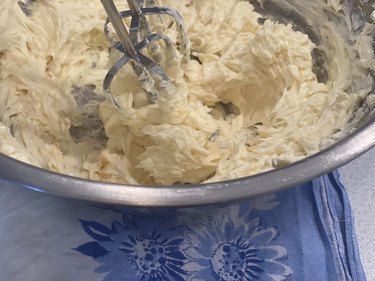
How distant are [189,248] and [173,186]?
0.90ft

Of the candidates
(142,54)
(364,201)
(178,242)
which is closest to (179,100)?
(142,54)

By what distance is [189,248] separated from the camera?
2.72ft

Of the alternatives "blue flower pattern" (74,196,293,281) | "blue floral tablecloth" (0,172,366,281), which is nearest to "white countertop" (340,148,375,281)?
"blue floral tablecloth" (0,172,366,281)

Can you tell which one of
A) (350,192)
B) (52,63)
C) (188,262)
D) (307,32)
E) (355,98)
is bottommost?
(188,262)

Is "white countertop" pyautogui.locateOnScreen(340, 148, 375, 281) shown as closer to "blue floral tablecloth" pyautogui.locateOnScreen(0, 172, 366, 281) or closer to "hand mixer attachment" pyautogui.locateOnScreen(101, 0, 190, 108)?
"blue floral tablecloth" pyautogui.locateOnScreen(0, 172, 366, 281)

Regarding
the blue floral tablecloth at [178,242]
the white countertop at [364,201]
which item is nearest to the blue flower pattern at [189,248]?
the blue floral tablecloth at [178,242]

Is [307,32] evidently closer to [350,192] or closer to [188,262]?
[350,192]

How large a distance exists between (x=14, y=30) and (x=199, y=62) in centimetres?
39

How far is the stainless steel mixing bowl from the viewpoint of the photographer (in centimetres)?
58

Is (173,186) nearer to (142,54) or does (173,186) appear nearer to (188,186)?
(188,186)

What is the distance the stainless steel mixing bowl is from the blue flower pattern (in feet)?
0.69

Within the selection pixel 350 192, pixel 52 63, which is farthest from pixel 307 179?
pixel 52 63

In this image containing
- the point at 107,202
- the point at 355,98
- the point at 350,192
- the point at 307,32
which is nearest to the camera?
the point at 107,202

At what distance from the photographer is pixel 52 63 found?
38.8 inches
